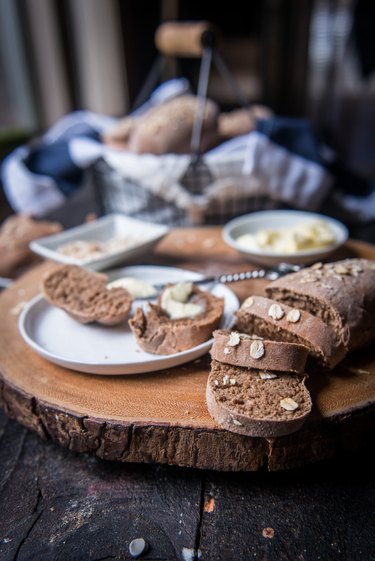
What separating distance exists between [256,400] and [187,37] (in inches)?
68.4

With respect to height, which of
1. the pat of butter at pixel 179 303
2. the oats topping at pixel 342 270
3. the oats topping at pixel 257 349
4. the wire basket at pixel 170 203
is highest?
the oats topping at pixel 342 270

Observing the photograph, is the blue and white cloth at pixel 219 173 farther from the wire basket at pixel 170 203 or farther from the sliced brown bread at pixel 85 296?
the sliced brown bread at pixel 85 296

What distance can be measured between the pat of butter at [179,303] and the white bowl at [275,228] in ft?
1.20

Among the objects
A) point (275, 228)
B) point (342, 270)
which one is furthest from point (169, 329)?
point (275, 228)

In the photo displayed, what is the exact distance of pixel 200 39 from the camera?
2037 mm

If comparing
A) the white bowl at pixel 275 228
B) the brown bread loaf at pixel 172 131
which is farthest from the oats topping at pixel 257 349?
the brown bread loaf at pixel 172 131

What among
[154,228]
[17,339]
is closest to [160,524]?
[17,339]

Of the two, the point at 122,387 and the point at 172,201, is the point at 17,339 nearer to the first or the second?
the point at 122,387

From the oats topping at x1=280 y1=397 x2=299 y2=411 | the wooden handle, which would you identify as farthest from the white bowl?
the wooden handle

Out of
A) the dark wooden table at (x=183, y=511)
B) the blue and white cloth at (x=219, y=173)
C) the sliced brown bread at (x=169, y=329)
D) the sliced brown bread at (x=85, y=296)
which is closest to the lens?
the dark wooden table at (x=183, y=511)

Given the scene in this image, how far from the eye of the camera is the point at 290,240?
1649 millimetres

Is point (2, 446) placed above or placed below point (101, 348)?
below

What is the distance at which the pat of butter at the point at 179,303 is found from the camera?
127cm

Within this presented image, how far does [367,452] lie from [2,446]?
3.07ft
